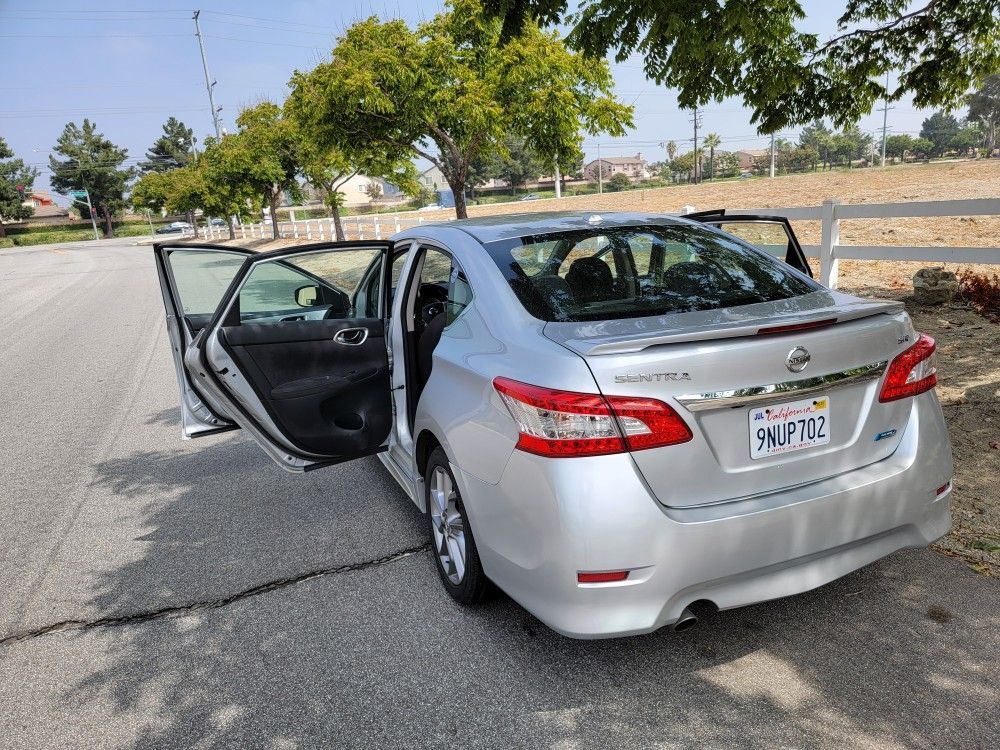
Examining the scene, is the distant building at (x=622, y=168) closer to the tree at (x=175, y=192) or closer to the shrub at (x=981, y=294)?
the tree at (x=175, y=192)

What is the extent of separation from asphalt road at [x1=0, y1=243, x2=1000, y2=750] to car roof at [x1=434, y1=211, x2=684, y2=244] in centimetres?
166

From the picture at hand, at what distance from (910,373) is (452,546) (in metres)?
1.98

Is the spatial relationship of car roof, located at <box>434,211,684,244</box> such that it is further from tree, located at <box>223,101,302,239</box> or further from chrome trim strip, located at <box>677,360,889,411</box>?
tree, located at <box>223,101,302,239</box>

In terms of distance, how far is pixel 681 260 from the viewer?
3361 mm

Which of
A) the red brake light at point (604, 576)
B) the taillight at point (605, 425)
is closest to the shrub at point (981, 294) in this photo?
the taillight at point (605, 425)

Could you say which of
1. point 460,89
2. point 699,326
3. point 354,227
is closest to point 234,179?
point 354,227

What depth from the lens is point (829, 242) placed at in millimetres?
8883

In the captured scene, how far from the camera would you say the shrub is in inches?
300

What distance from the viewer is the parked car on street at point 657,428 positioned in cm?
234

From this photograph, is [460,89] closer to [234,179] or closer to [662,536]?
[662,536]

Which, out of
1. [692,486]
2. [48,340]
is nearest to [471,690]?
[692,486]

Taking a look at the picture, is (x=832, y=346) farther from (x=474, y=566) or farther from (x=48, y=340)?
(x=48, y=340)

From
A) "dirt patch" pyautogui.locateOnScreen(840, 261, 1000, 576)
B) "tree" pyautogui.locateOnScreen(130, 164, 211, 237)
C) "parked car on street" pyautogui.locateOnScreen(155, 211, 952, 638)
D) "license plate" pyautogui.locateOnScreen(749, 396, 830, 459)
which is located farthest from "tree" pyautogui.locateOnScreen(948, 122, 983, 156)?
"license plate" pyautogui.locateOnScreen(749, 396, 830, 459)

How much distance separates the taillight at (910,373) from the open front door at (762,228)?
2477 millimetres
